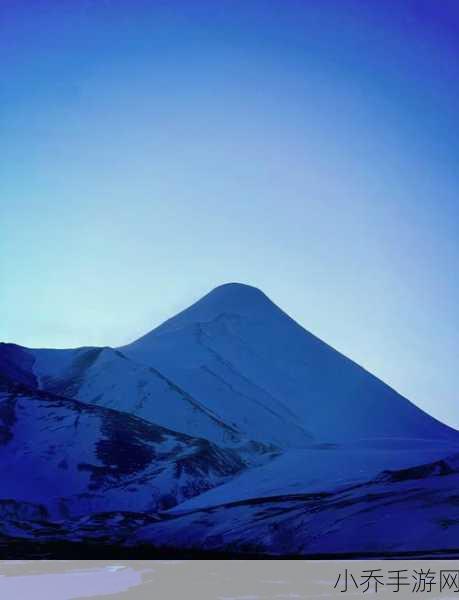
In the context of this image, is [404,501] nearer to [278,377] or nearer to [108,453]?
[108,453]

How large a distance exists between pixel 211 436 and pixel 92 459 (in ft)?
36.8

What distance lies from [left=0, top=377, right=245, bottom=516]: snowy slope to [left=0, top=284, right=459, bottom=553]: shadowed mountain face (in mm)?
99

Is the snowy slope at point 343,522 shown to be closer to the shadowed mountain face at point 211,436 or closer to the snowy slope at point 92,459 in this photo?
the shadowed mountain face at point 211,436

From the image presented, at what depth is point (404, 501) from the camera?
40406mm

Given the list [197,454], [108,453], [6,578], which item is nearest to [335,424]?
[197,454]

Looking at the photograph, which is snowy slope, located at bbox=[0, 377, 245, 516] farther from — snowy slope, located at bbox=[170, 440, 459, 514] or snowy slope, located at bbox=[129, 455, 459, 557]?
snowy slope, located at bbox=[129, 455, 459, 557]

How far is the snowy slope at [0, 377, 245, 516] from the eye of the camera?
52594 millimetres

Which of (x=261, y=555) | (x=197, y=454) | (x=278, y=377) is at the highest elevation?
(x=278, y=377)

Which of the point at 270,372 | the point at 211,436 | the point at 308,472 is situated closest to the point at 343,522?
the point at 308,472

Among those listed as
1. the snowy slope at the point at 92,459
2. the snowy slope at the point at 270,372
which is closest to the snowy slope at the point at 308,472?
the snowy slope at the point at 92,459

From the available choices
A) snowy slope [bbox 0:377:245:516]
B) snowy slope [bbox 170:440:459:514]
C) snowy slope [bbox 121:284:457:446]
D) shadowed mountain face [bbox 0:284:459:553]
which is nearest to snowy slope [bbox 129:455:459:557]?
shadowed mountain face [bbox 0:284:459:553]

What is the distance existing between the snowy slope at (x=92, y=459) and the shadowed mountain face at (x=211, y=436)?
99 millimetres

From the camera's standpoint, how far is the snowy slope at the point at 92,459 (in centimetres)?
5259

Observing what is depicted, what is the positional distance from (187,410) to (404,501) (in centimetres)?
2803
